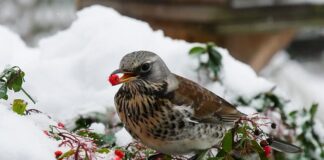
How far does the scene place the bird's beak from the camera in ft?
6.54

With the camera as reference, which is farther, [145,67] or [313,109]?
[313,109]

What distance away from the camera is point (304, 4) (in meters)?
4.47

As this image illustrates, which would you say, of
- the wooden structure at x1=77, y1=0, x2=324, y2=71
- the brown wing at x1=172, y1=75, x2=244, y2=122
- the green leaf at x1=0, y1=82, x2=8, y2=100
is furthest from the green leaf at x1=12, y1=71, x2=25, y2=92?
the wooden structure at x1=77, y1=0, x2=324, y2=71

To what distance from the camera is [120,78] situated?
208 cm

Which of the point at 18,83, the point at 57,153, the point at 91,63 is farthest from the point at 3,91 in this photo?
the point at 91,63

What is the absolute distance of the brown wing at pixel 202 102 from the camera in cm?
228

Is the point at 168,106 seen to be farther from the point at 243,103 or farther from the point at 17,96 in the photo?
the point at 243,103

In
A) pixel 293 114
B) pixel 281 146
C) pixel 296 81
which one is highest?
pixel 296 81

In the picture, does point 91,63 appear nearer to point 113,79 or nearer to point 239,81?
point 239,81

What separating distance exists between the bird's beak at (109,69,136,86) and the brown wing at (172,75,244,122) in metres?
0.16

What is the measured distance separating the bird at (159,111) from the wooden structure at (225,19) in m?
2.13

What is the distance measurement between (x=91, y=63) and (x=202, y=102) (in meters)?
0.70

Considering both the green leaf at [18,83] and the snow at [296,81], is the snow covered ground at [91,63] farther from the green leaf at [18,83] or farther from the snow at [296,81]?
the snow at [296,81]

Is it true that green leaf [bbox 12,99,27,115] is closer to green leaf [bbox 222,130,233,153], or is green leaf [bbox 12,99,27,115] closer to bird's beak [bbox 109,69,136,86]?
bird's beak [bbox 109,69,136,86]
